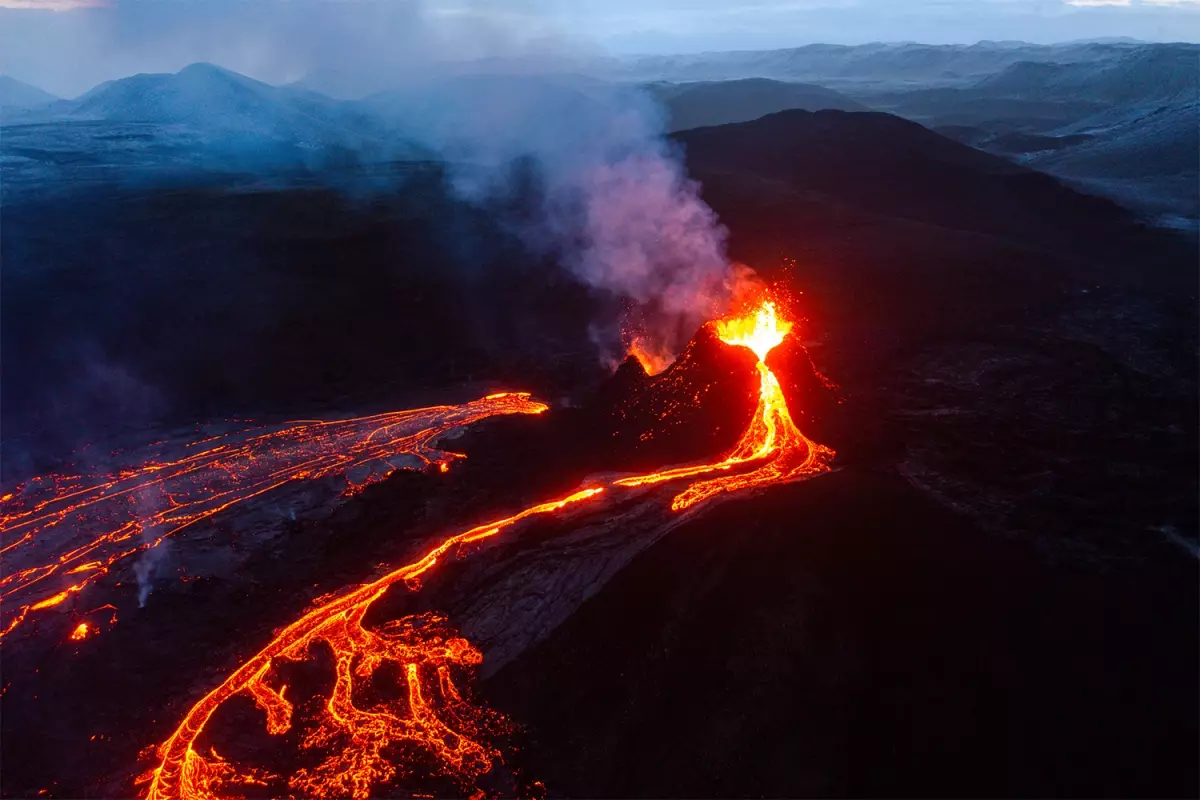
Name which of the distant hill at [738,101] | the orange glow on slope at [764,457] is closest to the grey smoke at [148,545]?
the orange glow on slope at [764,457]

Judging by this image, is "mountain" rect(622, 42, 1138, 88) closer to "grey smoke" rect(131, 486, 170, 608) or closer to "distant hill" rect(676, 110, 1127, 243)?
"distant hill" rect(676, 110, 1127, 243)

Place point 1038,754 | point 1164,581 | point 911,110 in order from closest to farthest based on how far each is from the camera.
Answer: point 1038,754 < point 1164,581 < point 911,110

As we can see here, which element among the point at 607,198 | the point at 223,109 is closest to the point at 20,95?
the point at 223,109

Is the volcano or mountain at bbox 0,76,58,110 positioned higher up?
mountain at bbox 0,76,58,110

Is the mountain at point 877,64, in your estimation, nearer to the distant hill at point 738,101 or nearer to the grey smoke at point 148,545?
the distant hill at point 738,101

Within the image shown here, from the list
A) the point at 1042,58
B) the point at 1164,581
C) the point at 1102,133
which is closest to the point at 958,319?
the point at 1164,581

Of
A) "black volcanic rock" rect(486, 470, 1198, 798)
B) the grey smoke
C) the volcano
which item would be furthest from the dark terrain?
the grey smoke

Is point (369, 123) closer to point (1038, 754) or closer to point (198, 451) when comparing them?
point (198, 451)
